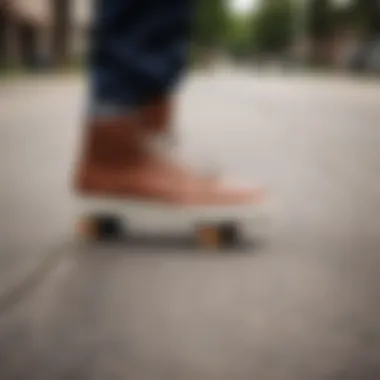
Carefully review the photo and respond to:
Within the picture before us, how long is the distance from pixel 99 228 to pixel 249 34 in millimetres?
77254

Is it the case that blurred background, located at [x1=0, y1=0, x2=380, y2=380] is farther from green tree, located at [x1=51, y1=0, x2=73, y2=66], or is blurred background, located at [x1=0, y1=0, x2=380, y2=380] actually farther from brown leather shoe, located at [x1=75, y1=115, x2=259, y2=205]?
green tree, located at [x1=51, y1=0, x2=73, y2=66]

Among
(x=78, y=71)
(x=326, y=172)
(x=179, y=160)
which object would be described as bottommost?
(x=78, y=71)

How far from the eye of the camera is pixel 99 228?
8.82ft

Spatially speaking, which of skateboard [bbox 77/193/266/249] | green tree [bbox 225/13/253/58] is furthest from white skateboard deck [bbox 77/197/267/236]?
green tree [bbox 225/13/253/58]

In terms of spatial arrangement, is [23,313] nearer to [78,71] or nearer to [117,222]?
[117,222]

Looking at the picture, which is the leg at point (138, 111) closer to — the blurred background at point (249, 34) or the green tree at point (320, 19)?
the blurred background at point (249, 34)

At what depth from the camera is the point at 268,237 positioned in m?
2.75

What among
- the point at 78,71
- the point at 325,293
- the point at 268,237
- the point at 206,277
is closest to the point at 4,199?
the point at 268,237

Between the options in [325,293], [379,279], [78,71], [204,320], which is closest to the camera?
[204,320]

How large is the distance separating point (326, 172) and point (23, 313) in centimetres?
280

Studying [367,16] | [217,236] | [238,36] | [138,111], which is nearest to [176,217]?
[217,236]

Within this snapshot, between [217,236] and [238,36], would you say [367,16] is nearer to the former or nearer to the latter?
[217,236]

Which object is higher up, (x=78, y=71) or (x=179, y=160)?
(x=179, y=160)

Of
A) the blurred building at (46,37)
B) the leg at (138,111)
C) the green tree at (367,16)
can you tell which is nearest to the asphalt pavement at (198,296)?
the leg at (138,111)
